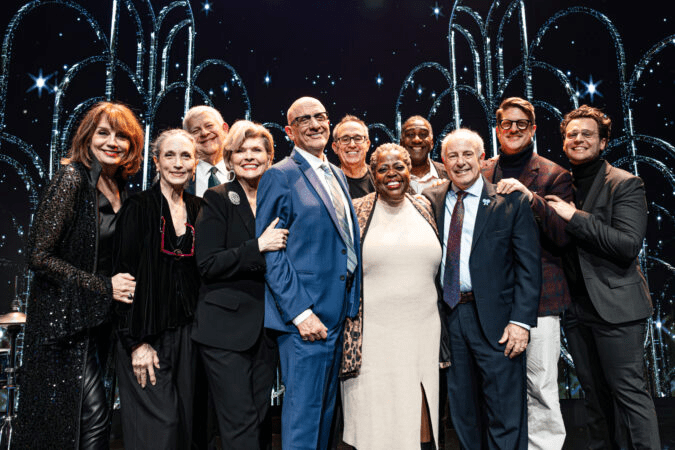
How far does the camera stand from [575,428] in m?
3.62

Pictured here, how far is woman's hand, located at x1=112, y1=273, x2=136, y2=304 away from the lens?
6.97ft

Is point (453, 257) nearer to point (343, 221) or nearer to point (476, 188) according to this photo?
point (476, 188)

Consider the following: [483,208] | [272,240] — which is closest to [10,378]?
[272,240]

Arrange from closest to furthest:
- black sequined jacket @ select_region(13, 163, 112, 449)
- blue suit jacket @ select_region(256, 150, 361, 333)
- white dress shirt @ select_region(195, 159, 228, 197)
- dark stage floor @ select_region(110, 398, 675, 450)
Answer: black sequined jacket @ select_region(13, 163, 112, 449) < blue suit jacket @ select_region(256, 150, 361, 333) < white dress shirt @ select_region(195, 159, 228, 197) < dark stage floor @ select_region(110, 398, 675, 450)

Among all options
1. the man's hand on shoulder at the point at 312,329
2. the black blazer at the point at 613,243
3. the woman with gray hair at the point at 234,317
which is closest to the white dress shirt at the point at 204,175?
the woman with gray hair at the point at 234,317

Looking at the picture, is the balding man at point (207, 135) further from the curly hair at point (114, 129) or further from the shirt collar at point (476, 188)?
the shirt collar at point (476, 188)

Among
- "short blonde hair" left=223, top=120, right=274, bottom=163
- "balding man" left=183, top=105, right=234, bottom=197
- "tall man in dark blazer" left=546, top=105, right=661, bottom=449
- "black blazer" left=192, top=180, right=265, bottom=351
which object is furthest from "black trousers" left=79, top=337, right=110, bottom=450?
"tall man in dark blazer" left=546, top=105, right=661, bottom=449

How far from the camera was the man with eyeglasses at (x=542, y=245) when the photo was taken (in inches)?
100.0

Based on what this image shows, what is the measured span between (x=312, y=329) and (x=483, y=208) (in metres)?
1.10

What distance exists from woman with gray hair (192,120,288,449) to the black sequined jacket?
45 cm

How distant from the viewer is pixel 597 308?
2682 mm

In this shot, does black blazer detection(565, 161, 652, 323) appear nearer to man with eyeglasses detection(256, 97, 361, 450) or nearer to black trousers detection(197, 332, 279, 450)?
man with eyeglasses detection(256, 97, 361, 450)

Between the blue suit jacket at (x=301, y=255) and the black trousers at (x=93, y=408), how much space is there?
79 cm

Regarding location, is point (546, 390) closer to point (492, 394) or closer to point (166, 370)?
point (492, 394)
